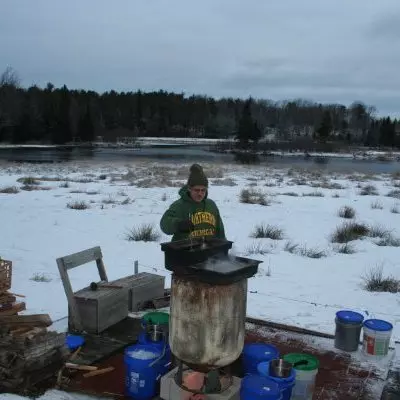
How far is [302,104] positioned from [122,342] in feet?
503

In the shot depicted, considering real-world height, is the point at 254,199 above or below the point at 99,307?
below

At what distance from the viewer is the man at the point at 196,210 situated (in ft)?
14.4

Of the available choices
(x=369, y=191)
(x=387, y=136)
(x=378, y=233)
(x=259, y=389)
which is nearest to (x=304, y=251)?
(x=378, y=233)

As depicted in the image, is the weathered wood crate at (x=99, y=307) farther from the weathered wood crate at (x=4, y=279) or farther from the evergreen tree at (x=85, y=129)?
the evergreen tree at (x=85, y=129)

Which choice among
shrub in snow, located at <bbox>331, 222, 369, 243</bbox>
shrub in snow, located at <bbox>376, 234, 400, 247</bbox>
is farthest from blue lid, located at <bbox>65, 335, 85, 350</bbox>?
shrub in snow, located at <bbox>376, 234, 400, 247</bbox>

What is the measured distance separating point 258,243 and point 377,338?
509 centimetres

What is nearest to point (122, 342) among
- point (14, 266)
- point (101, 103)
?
point (14, 266)

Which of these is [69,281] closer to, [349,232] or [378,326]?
[378,326]

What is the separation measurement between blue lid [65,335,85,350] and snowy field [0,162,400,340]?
92cm

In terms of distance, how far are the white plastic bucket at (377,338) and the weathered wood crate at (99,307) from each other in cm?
250

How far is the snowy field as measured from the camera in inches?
251

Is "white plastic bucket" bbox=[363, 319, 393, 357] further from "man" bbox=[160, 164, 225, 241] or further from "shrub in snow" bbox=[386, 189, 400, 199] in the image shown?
"shrub in snow" bbox=[386, 189, 400, 199]

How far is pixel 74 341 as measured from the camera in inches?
181

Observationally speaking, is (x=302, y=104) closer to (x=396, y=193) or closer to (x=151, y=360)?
(x=396, y=193)
